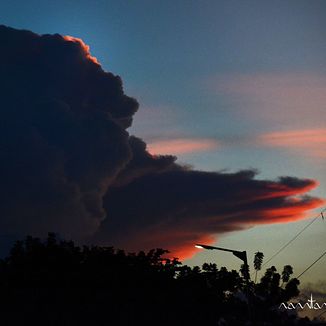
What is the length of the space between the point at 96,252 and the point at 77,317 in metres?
11.9

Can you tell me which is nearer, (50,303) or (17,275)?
(50,303)

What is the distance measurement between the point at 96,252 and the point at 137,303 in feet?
30.0

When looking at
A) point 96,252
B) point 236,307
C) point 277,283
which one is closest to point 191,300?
point 236,307

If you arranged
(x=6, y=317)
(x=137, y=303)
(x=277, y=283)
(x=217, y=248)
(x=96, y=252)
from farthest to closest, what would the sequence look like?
(x=277, y=283) < (x=96, y=252) < (x=137, y=303) < (x=6, y=317) < (x=217, y=248)

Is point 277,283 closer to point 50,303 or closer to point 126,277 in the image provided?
point 126,277

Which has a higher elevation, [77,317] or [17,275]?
[17,275]

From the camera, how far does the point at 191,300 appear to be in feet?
158

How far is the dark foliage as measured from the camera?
41438mm

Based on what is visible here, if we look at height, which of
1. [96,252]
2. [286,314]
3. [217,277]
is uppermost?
[96,252]

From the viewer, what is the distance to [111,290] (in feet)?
150

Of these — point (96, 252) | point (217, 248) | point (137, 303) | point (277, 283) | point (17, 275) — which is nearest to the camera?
point (217, 248)

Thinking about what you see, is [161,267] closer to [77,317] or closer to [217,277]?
[217,277]

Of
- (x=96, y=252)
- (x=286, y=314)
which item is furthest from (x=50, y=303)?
(x=286, y=314)

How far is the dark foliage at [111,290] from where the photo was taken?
4144cm
